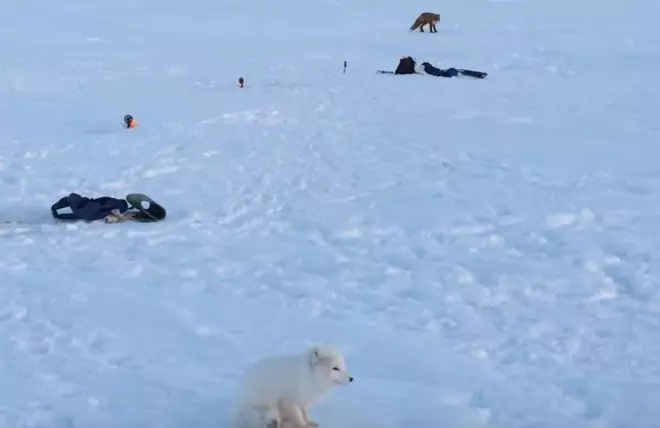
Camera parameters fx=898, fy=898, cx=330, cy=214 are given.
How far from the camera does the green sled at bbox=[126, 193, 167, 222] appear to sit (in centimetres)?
808

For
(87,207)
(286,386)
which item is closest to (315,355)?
(286,386)

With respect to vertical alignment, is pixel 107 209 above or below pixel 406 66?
below

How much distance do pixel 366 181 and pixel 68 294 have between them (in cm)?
393

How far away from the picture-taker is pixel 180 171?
32.7 ft

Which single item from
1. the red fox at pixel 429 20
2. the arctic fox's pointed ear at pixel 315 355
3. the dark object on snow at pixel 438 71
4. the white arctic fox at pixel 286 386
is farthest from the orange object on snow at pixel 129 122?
the red fox at pixel 429 20

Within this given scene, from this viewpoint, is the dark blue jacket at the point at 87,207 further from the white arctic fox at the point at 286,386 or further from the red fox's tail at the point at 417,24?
the red fox's tail at the point at 417,24

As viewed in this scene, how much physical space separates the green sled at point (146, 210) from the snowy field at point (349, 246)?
22cm

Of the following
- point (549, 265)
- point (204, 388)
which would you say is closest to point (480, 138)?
point (549, 265)

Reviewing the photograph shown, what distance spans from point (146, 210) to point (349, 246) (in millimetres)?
1992

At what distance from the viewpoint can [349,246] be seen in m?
7.38

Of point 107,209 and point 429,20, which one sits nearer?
point 107,209

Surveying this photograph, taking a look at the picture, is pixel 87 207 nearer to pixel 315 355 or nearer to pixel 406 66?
pixel 315 355

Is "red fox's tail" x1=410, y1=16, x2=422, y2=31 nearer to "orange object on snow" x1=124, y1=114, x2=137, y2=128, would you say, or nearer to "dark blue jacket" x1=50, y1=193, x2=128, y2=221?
"orange object on snow" x1=124, y1=114, x2=137, y2=128

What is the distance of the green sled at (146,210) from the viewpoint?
8078 millimetres
